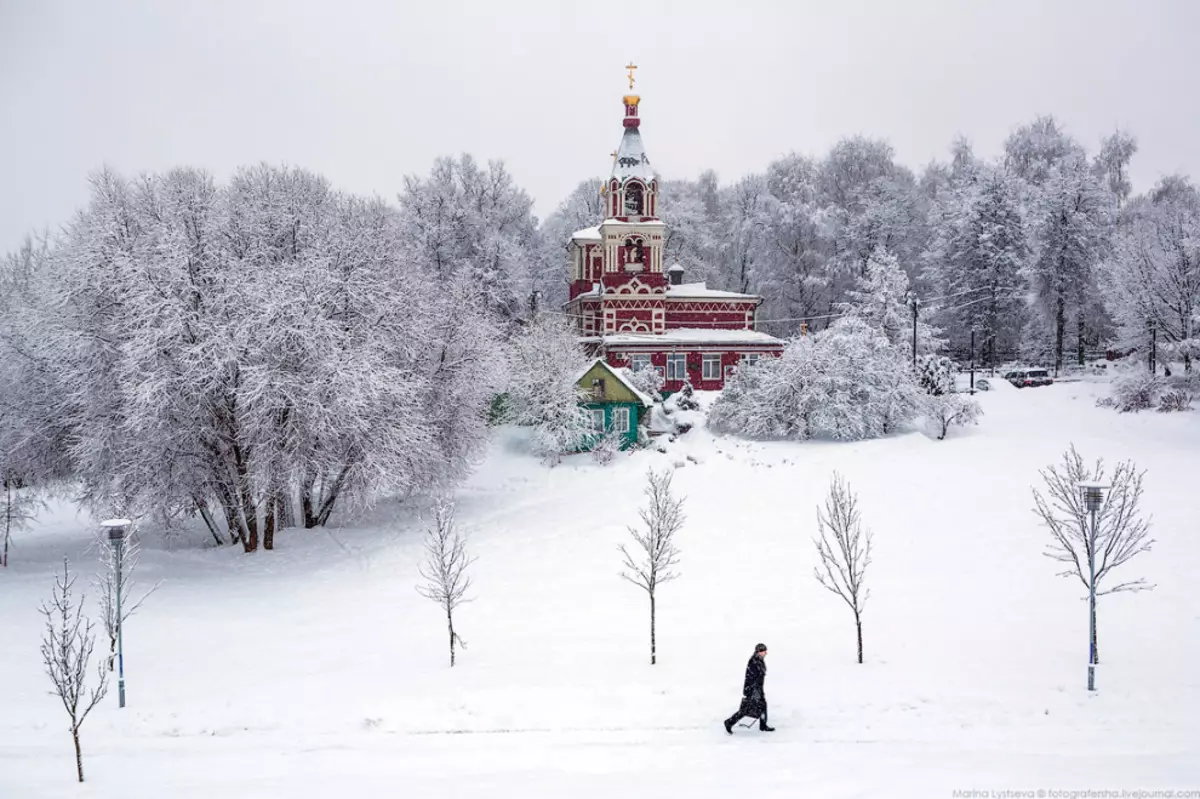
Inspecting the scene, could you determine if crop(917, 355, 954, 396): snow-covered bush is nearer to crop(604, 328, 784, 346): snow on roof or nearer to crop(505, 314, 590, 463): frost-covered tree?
crop(604, 328, 784, 346): snow on roof

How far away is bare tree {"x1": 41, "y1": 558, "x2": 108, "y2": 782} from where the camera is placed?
12.4m

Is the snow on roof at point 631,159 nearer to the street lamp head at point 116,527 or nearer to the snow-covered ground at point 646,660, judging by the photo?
the snow-covered ground at point 646,660

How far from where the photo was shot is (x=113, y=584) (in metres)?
23.6

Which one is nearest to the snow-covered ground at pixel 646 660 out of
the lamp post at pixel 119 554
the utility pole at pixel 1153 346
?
the lamp post at pixel 119 554

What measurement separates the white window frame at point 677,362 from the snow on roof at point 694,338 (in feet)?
3.16

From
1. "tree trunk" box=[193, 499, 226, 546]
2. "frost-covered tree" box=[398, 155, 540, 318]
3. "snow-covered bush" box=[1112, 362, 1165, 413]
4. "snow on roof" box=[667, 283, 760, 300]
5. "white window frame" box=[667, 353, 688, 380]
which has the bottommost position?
"tree trunk" box=[193, 499, 226, 546]

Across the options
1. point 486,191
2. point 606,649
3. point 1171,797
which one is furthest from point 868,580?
point 486,191

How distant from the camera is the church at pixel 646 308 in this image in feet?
166

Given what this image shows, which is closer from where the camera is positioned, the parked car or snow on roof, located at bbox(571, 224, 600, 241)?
the parked car

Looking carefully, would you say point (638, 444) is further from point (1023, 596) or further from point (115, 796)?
point (115, 796)

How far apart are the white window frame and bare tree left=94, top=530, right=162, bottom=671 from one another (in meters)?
29.3

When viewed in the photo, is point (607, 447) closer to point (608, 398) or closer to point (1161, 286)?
point (608, 398)

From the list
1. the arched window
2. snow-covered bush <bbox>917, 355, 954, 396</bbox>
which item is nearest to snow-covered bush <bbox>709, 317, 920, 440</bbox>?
snow-covered bush <bbox>917, 355, 954, 396</bbox>

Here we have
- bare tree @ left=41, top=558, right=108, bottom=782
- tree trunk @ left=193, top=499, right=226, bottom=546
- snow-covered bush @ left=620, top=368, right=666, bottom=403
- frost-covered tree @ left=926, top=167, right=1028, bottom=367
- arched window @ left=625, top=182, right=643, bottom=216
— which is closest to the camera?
bare tree @ left=41, top=558, right=108, bottom=782
